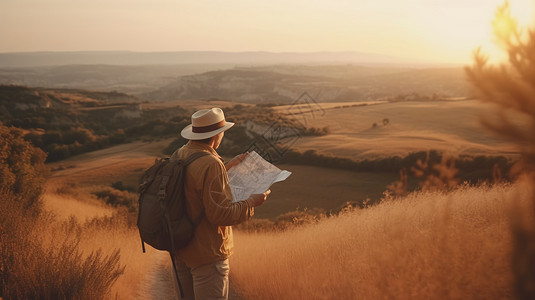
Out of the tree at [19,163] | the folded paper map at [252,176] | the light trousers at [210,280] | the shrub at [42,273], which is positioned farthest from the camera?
the tree at [19,163]

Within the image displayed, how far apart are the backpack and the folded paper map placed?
1.75 ft

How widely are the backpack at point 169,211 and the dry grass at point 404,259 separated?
63.0 inches

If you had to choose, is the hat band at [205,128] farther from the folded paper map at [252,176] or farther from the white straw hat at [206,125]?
the folded paper map at [252,176]

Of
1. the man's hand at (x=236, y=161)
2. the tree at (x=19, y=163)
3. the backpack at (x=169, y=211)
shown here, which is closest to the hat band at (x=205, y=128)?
the backpack at (x=169, y=211)

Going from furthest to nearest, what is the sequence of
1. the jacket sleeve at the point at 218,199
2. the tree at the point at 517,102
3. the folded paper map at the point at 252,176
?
the folded paper map at the point at 252,176, the jacket sleeve at the point at 218,199, the tree at the point at 517,102

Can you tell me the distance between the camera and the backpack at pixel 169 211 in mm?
3170

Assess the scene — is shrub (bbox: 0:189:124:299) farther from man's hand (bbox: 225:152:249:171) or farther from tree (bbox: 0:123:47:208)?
tree (bbox: 0:123:47:208)

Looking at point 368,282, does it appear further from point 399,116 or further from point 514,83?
point 399,116

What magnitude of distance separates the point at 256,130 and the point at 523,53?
48.4 meters

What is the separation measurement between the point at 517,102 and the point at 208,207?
242 centimetres

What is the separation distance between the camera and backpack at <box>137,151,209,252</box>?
3170 millimetres

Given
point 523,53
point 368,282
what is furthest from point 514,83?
point 368,282

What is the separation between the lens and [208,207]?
3.17 meters

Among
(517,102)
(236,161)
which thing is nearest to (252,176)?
(236,161)
